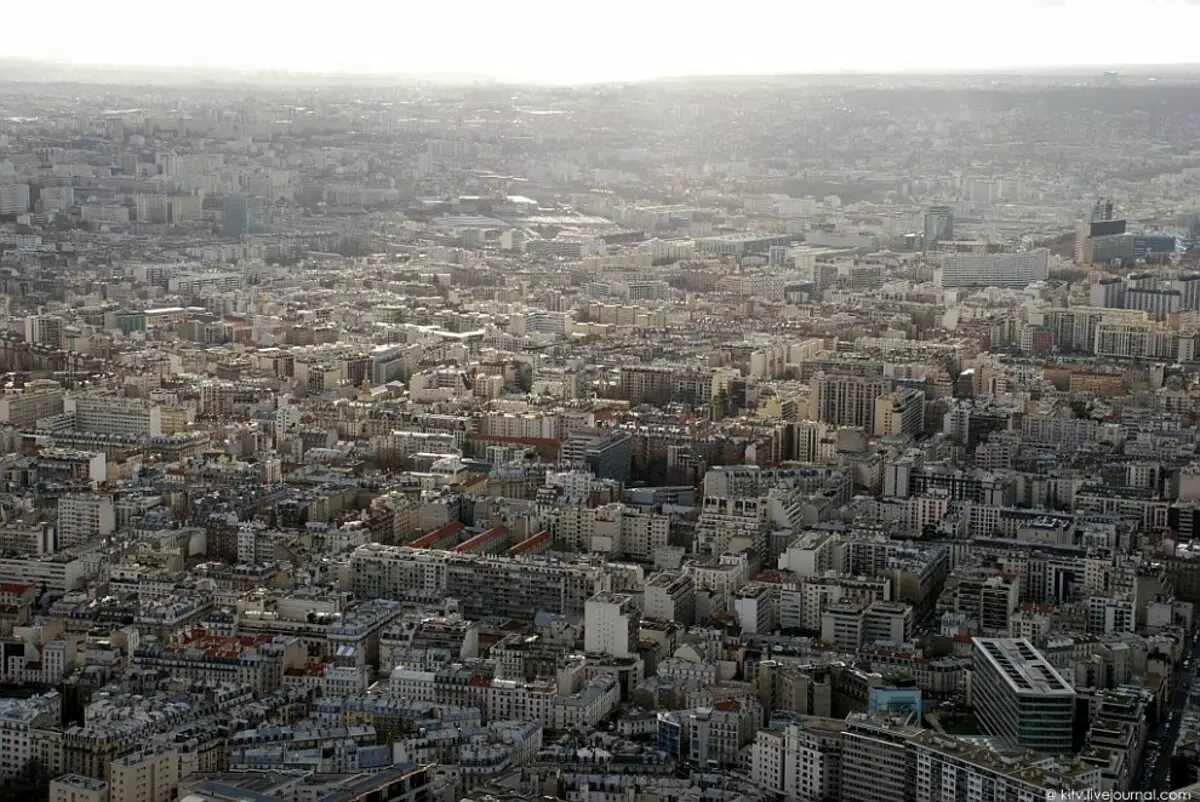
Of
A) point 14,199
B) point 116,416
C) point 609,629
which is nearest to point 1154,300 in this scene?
point 116,416

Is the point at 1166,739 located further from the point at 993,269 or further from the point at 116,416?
the point at 993,269

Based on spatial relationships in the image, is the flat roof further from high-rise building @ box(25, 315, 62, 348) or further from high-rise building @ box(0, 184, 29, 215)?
high-rise building @ box(0, 184, 29, 215)

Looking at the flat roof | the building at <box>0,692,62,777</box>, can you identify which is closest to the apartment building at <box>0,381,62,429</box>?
the building at <box>0,692,62,777</box>

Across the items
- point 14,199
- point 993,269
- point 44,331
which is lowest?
point 44,331

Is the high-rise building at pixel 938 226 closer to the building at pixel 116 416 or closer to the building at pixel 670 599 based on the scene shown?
the building at pixel 116 416

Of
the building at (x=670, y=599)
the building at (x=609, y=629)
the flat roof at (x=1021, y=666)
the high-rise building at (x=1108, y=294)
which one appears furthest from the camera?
the high-rise building at (x=1108, y=294)

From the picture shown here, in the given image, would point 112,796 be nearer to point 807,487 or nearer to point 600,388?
point 807,487

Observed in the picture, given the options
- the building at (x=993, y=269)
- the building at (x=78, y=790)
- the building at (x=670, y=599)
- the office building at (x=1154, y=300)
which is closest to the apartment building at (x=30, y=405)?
the building at (x=670, y=599)
